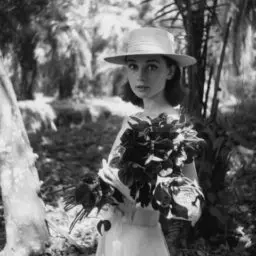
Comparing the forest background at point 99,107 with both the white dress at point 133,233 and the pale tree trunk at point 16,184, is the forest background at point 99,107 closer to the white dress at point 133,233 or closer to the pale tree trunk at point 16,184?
the pale tree trunk at point 16,184

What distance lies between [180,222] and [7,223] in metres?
1.45

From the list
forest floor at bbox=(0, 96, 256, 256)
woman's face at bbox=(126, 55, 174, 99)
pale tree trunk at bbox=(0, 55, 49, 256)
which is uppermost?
woman's face at bbox=(126, 55, 174, 99)

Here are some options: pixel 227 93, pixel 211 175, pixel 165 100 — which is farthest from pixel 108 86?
pixel 165 100

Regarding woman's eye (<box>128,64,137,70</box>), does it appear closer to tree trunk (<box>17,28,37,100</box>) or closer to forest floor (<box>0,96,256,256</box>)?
forest floor (<box>0,96,256,256</box>)

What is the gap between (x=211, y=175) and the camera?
12.4ft

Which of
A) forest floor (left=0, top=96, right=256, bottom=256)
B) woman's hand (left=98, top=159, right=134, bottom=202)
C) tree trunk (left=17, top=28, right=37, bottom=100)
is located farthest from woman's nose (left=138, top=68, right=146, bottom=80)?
tree trunk (left=17, top=28, right=37, bottom=100)

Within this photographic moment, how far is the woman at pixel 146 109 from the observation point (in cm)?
182

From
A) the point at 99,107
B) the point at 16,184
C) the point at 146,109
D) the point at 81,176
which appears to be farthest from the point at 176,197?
the point at 99,107

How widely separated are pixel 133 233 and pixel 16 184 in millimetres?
1786

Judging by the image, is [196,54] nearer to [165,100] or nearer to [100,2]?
[165,100]

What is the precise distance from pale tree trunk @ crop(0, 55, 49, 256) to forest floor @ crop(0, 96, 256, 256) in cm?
27

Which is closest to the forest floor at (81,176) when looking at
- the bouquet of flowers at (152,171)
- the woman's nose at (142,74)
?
the bouquet of flowers at (152,171)

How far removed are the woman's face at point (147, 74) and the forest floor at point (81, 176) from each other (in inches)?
21.9

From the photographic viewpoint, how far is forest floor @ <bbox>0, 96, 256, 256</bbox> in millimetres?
3779
